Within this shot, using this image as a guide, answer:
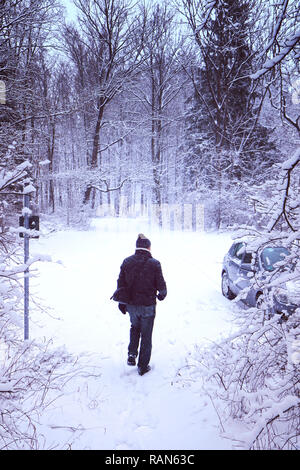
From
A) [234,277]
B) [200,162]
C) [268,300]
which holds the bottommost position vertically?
[234,277]

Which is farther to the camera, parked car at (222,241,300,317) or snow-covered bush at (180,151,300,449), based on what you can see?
parked car at (222,241,300,317)

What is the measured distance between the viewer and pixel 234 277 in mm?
7344

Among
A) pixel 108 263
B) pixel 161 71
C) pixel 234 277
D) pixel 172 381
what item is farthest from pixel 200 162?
pixel 172 381

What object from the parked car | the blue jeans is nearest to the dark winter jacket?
the blue jeans

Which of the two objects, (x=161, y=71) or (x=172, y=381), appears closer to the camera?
(x=172, y=381)

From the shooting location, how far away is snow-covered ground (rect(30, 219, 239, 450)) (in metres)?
3.01

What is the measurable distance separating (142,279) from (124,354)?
5.90ft

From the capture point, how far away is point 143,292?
13.9 feet

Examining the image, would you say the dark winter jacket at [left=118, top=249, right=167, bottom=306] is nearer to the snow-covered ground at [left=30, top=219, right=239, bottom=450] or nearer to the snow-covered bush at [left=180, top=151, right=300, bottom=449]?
the snow-covered ground at [left=30, top=219, right=239, bottom=450]

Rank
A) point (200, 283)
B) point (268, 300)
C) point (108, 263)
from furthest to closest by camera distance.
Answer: point (108, 263) → point (200, 283) → point (268, 300)

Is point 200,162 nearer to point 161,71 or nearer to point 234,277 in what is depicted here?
point 161,71

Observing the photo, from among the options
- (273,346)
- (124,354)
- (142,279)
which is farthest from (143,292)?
(273,346)
